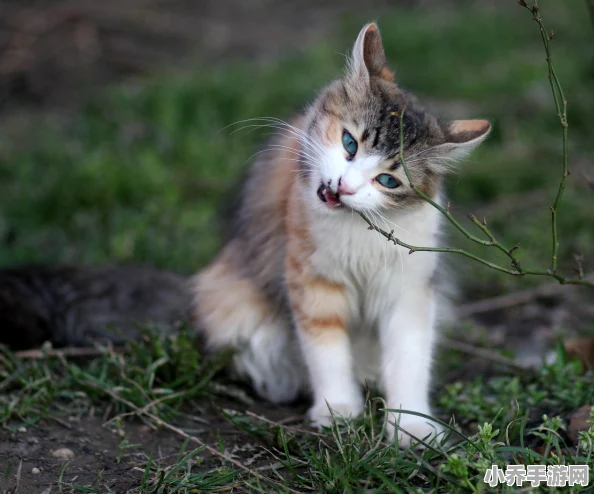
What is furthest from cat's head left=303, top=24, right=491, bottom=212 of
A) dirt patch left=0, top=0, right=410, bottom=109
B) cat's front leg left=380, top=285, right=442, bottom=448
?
dirt patch left=0, top=0, right=410, bottom=109

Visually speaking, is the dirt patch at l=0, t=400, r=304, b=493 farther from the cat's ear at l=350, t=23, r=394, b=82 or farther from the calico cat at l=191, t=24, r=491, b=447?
the cat's ear at l=350, t=23, r=394, b=82

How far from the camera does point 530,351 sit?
171 inches

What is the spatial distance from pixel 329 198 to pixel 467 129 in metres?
0.63

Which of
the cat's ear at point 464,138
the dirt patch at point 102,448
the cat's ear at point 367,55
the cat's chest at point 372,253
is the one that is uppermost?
the cat's ear at point 367,55

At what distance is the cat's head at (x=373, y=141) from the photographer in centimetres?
289

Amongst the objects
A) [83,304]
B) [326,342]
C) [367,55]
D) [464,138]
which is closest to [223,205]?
[83,304]

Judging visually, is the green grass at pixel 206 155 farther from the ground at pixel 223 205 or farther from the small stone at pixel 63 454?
the small stone at pixel 63 454

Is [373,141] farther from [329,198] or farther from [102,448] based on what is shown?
[102,448]

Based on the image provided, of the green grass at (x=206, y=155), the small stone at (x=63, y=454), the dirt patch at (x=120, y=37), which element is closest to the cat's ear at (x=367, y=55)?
the green grass at (x=206, y=155)

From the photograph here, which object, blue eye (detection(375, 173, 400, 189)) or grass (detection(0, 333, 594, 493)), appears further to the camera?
blue eye (detection(375, 173, 400, 189))

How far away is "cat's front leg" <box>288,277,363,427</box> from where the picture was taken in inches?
129

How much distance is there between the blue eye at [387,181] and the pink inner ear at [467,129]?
0.93ft

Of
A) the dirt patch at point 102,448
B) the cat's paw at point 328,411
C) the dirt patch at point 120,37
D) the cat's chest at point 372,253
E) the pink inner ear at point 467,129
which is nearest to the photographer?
the dirt patch at point 102,448

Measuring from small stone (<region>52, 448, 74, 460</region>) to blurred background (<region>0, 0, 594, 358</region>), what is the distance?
1.68 metres
